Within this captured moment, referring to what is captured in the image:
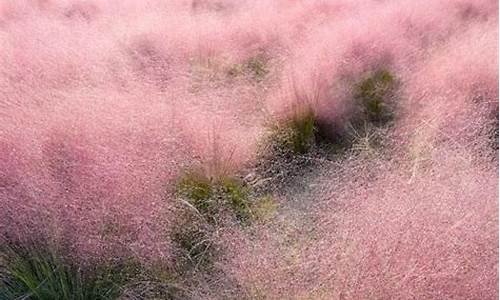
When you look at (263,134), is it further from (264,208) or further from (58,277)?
(58,277)

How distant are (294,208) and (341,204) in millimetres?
533

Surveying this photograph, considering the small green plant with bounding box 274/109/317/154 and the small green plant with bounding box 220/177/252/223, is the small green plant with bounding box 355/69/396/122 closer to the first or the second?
the small green plant with bounding box 274/109/317/154

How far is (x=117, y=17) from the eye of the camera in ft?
16.7

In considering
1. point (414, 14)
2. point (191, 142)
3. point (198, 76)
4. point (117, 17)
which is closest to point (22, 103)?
point (191, 142)

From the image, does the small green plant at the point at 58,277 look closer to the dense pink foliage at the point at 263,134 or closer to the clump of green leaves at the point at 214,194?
the dense pink foliage at the point at 263,134

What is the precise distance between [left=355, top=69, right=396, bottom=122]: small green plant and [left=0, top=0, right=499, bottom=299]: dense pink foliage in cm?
8

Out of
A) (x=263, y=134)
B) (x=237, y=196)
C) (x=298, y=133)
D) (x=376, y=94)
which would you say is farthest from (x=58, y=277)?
(x=376, y=94)

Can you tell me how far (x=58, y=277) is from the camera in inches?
79.9

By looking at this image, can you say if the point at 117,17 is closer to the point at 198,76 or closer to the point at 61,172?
the point at 198,76

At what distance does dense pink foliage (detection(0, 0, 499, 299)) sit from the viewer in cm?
158

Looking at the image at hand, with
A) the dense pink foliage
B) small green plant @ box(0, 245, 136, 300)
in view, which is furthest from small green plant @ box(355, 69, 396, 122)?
small green plant @ box(0, 245, 136, 300)

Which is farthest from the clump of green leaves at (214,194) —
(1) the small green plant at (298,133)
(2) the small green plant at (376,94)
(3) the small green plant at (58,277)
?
(2) the small green plant at (376,94)

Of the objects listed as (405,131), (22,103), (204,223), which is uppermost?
(22,103)

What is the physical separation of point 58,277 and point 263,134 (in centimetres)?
135
